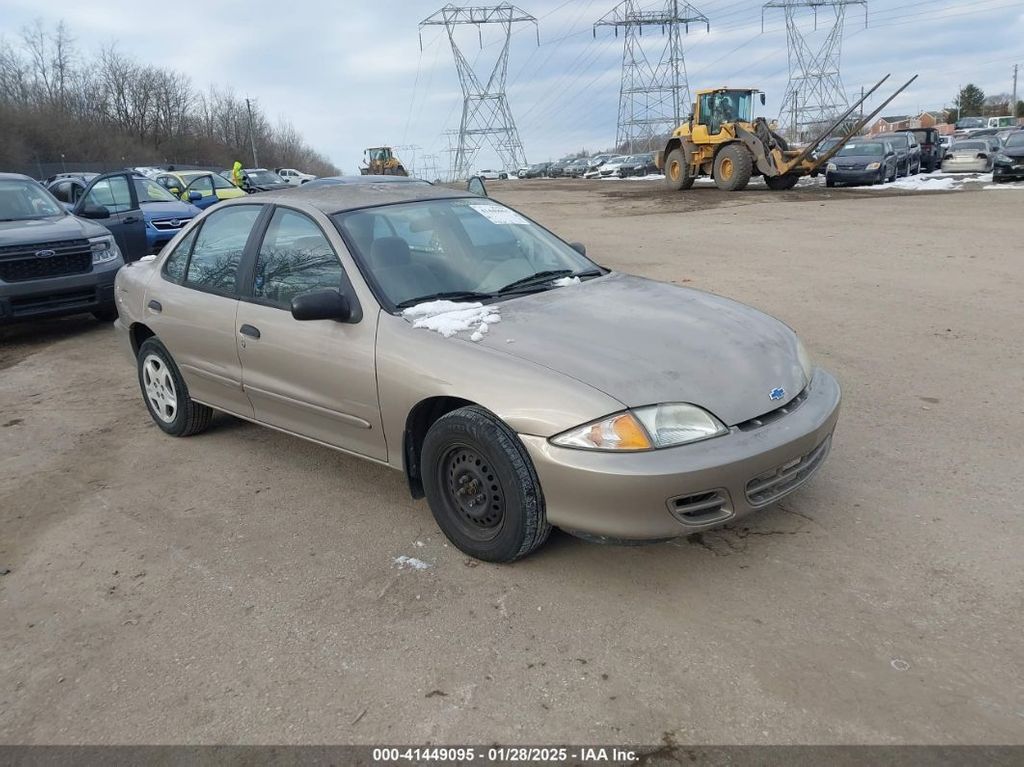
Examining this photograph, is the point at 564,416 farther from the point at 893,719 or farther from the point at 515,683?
the point at 893,719

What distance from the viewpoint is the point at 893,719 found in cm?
231

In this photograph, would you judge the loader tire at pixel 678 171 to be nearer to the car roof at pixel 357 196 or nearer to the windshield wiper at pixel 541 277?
the car roof at pixel 357 196

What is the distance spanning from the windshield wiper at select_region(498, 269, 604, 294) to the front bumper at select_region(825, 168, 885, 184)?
2346 centimetres

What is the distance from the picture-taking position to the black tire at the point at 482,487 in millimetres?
3016

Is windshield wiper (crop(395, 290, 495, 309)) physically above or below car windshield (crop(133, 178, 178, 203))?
below

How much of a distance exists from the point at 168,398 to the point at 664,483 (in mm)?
3573

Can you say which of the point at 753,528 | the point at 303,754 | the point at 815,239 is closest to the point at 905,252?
the point at 815,239

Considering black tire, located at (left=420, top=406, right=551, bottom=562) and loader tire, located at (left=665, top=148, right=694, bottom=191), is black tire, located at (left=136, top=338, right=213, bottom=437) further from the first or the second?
loader tire, located at (left=665, top=148, right=694, bottom=191)

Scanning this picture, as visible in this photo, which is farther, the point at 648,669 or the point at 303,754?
the point at 648,669

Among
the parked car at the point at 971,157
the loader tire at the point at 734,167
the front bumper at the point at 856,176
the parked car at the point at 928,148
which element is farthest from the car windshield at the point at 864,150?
the parked car at the point at 928,148

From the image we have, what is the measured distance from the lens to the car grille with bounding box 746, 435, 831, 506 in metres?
2.99

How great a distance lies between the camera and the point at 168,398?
5.04m

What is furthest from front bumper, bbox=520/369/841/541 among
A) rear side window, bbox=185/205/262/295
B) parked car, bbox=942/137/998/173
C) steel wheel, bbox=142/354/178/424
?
parked car, bbox=942/137/998/173

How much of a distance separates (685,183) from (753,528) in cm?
2451
